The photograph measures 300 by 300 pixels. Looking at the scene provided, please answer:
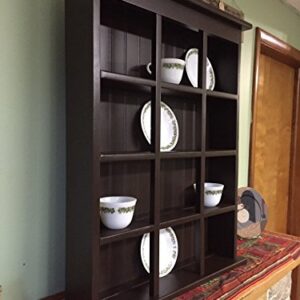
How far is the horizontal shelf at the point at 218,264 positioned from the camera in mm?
1240

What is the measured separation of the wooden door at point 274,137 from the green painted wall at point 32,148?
1370 millimetres

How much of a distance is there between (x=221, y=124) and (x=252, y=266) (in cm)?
60

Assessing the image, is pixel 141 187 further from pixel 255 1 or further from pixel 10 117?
pixel 255 1

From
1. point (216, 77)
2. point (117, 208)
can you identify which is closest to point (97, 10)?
point (117, 208)

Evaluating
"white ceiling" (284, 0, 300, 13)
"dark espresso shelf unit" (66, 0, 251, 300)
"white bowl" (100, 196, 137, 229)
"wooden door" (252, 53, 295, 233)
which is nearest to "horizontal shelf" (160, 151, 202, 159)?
"dark espresso shelf unit" (66, 0, 251, 300)

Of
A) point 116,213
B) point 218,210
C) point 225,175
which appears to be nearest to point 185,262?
point 218,210

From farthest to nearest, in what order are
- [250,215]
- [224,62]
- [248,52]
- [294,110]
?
[294,110]
[248,52]
[250,215]
[224,62]

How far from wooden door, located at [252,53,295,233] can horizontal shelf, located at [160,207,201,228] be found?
0.93 m

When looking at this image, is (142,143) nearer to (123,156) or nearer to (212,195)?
(123,156)

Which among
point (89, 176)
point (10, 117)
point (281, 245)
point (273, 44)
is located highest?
point (273, 44)

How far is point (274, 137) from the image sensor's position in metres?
2.40

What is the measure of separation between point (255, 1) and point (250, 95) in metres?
0.54

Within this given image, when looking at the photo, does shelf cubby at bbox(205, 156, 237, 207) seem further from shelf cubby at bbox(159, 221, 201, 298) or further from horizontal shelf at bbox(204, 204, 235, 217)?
shelf cubby at bbox(159, 221, 201, 298)

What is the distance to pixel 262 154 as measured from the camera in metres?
2.26
